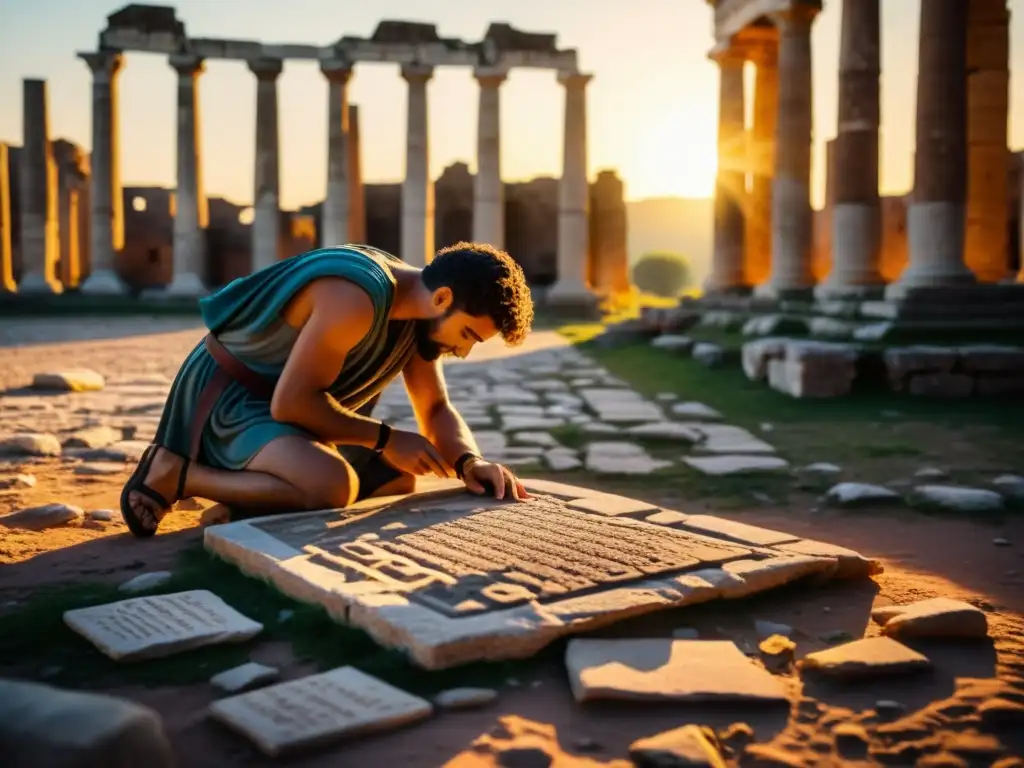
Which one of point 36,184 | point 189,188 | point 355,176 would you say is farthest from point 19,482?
point 36,184

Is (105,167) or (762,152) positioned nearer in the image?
(762,152)

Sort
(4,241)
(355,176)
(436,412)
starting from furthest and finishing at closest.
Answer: (355,176) < (4,241) < (436,412)

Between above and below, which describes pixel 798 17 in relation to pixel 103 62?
below

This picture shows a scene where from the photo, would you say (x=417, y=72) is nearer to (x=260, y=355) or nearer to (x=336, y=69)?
(x=336, y=69)

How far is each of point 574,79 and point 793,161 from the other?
37.9ft

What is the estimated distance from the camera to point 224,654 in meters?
2.83

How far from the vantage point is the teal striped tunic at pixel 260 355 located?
4.02 m

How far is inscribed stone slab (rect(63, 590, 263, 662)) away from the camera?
280cm

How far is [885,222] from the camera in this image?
883 inches

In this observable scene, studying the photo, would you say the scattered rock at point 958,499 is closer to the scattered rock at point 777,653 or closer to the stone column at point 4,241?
the scattered rock at point 777,653

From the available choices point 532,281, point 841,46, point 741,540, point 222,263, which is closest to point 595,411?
point 741,540

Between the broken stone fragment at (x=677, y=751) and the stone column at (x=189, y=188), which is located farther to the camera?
the stone column at (x=189, y=188)

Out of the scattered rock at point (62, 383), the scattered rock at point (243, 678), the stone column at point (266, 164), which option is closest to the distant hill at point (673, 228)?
the stone column at point (266, 164)

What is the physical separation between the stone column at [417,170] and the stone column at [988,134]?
561 inches
